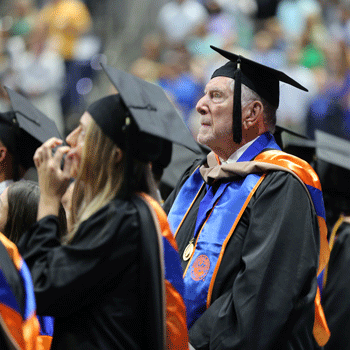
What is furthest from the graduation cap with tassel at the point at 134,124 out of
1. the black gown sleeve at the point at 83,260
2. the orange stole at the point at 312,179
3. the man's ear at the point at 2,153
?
the man's ear at the point at 2,153

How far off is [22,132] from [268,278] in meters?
1.66

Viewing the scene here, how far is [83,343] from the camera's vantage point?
2.18 m

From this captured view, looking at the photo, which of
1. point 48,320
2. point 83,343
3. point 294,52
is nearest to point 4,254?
point 83,343

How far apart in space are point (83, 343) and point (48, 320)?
27.9 inches

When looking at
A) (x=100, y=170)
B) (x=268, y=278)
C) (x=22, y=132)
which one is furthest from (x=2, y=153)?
(x=268, y=278)

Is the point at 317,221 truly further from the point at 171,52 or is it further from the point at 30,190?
the point at 171,52

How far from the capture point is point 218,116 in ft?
11.8

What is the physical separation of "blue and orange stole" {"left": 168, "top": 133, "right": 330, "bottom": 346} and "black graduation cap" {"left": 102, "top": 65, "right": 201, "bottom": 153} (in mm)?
937

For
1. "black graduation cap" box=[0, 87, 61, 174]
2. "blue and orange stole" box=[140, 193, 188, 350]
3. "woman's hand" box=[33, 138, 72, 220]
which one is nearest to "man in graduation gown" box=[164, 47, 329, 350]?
"blue and orange stole" box=[140, 193, 188, 350]

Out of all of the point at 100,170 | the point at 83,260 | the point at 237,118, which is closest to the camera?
the point at 83,260

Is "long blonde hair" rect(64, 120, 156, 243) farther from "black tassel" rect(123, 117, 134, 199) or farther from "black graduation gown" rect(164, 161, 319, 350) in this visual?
"black graduation gown" rect(164, 161, 319, 350)

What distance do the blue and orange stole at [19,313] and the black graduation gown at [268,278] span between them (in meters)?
1.10

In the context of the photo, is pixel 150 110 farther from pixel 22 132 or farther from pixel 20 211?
pixel 22 132

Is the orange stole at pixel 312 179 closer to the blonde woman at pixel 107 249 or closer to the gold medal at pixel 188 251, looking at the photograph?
the gold medal at pixel 188 251
